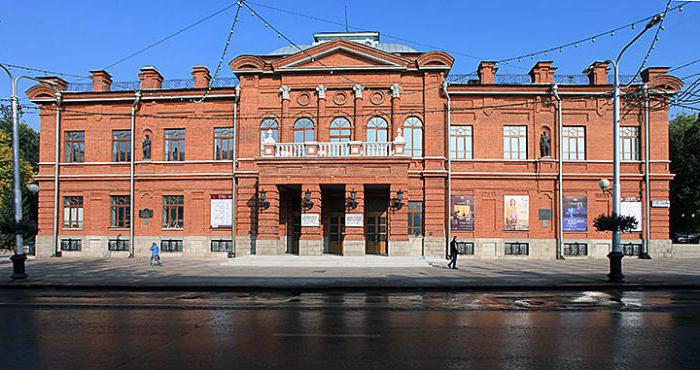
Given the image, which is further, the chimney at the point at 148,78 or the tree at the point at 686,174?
the tree at the point at 686,174

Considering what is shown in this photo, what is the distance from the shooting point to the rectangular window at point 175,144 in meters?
33.9

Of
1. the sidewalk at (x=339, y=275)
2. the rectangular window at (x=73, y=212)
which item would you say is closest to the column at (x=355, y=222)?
the sidewalk at (x=339, y=275)

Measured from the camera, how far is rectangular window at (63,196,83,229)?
34.1 m

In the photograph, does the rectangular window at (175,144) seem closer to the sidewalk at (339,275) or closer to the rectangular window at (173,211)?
the rectangular window at (173,211)

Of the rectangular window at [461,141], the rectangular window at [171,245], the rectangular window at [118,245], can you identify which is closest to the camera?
the rectangular window at [461,141]

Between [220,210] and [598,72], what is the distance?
89.3 ft

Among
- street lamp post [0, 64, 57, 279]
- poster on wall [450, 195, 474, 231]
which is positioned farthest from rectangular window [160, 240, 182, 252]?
poster on wall [450, 195, 474, 231]

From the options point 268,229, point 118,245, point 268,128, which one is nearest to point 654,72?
point 268,128

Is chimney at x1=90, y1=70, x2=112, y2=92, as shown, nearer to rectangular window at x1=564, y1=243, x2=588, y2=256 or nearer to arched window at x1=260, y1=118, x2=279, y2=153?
arched window at x1=260, y1=118, x2=279, y2=153

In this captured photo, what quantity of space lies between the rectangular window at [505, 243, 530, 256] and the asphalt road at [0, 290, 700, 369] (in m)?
16.2

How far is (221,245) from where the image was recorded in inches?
1281

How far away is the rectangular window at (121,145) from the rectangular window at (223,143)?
651 cm

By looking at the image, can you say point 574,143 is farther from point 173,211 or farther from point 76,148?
point 76,148

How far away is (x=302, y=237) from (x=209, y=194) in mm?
8350
